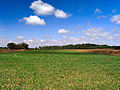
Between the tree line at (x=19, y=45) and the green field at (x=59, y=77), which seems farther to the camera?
the tree line at (x=19, y=45)

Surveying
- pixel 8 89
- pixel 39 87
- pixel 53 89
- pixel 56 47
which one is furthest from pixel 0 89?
pixel 56 47

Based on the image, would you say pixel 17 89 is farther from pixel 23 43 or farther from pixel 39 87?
pixel 23 43

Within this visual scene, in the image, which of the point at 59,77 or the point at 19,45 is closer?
the point at 59,77

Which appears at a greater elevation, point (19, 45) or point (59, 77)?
point (19, 45)

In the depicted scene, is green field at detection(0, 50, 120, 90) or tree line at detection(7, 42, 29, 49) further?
tree line at detection(7, 42, 29, 49)

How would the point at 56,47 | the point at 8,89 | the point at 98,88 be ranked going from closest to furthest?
the point at 8,89
the point at 98,88
the point at 56,47

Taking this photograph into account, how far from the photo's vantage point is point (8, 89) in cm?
734

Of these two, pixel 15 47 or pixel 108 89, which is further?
pixel 15 47

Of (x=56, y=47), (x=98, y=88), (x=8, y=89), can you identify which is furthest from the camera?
(x=56, y=47)

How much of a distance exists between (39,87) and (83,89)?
3002mm

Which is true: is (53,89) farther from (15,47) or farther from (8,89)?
(15,47)

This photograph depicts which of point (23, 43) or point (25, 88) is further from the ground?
point (23, 43)

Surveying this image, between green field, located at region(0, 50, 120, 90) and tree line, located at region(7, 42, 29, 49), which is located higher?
tree line, located at region(7, 42, 29, 49)

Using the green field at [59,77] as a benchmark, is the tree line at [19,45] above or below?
above
